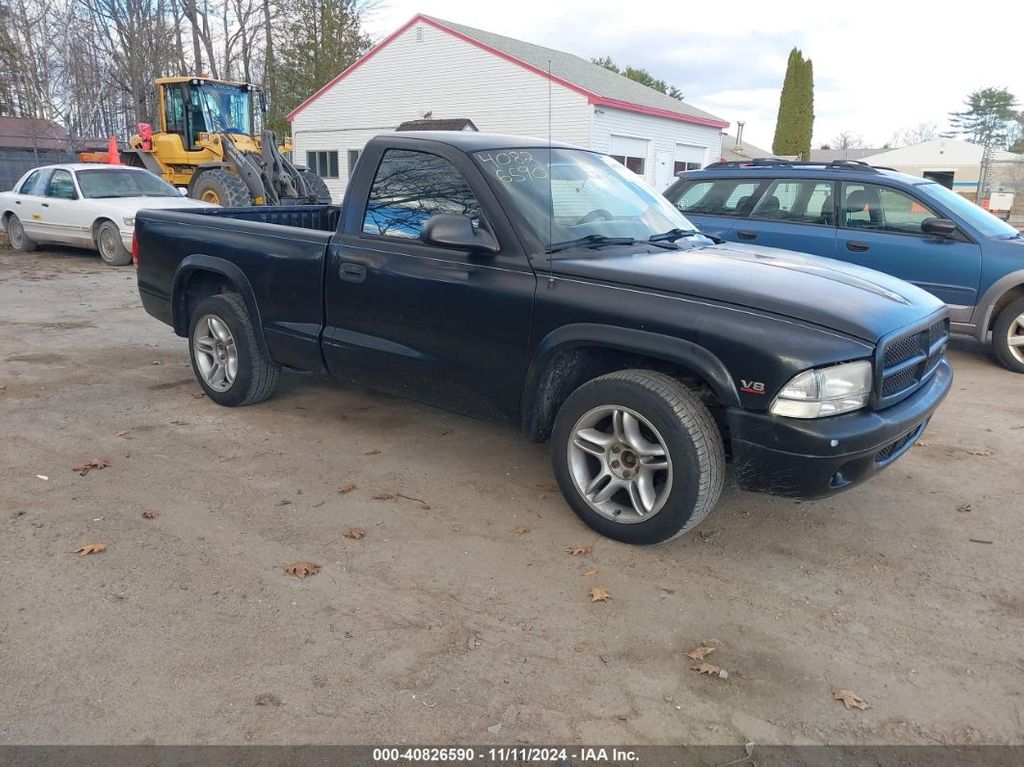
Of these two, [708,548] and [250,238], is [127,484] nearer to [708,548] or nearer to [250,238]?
[250,238]

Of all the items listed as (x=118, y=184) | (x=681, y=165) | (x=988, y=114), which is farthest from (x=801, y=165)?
(x=988, y=114)

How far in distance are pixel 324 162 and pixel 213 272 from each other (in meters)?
26.4

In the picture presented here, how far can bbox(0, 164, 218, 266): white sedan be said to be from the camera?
12820mm

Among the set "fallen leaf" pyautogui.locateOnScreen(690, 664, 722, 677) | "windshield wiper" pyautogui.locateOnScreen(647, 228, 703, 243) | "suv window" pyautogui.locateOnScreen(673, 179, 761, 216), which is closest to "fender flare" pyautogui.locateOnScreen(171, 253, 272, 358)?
"windshield wiper" pyautogui.locateOnScreen(647, 228, 703, 243)

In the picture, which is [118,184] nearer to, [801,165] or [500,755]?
[801,165]

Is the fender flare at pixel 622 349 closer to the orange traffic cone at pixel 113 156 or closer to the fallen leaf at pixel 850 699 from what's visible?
the fallen leaf at pixel 850 699

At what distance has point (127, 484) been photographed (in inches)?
171

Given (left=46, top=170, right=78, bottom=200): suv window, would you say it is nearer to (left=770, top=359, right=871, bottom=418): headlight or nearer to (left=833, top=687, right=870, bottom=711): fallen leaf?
(left=770, top=359, right=871, bottom=418): headlight

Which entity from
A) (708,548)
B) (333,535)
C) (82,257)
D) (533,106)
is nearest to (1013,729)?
(708,548)

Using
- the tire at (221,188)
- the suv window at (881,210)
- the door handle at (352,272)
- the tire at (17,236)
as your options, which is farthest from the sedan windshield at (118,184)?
the suv window at (881,210)

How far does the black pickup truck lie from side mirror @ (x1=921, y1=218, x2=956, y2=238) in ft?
11.6

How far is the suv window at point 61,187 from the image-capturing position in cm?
1342

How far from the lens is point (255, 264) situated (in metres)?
5.08

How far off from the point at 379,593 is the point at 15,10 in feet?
166
